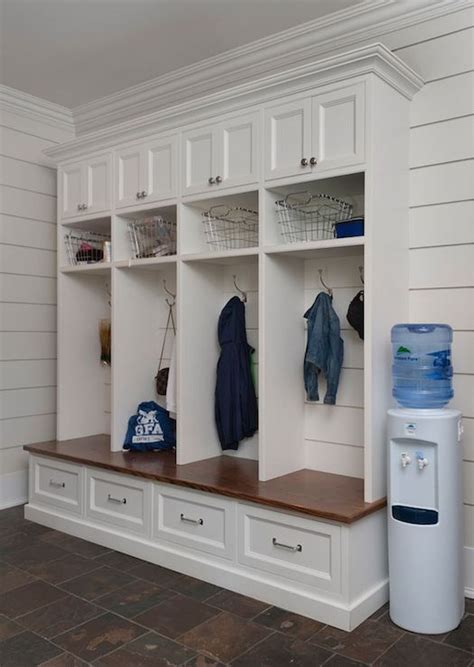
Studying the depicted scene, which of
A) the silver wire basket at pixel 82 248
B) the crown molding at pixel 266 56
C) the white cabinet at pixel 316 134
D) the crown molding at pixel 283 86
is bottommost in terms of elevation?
the silver wire basket at pixel 82 248

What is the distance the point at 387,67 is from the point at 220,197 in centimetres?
107

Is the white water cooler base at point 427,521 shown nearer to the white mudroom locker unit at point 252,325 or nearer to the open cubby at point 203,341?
the white mudroom locker unit at point 252,325

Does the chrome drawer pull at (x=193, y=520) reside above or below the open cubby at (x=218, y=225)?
below

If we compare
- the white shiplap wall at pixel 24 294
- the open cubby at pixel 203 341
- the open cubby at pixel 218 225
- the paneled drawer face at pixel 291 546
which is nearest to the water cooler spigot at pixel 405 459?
the paneled drawer face at pixel 291 546

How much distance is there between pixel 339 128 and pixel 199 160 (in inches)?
35.6

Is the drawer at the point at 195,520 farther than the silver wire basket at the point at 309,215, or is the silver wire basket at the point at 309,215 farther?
the silver wire basket at the point at 309,215

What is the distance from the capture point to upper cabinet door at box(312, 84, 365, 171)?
107 inches

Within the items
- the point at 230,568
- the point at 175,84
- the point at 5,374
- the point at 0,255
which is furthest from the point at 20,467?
the point at 175,84

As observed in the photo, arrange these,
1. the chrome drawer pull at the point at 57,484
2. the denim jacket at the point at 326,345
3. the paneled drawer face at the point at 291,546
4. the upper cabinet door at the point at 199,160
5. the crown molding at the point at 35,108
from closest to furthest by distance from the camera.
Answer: the paneled drawer face at the point at 291,546, the denim jacket at the point at 326,345, the upper cabinet door at the point at 199,160, the chrome drawer pull at the point at 57,484, the crown molding at the point at 35,108

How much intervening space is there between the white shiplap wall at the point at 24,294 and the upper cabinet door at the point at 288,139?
2.19 meters

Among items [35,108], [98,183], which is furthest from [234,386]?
[35,108]

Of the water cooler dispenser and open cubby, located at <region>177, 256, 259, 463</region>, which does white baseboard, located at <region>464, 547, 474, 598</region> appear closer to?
the water cooler dispenser

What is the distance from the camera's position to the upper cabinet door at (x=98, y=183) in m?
3.89

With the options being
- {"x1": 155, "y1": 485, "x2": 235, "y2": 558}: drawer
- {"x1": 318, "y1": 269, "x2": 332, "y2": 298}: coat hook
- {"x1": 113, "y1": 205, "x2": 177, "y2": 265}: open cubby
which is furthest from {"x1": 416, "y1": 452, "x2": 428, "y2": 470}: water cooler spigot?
{"x1": 113, "y1": 205, "x2": 177, "y2": 265}: open cubby
